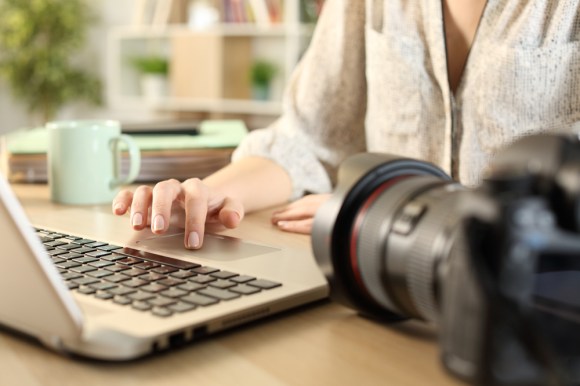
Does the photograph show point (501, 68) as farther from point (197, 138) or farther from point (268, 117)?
point (268, 117)

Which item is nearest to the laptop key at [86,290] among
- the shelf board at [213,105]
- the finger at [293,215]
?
the finger at [293,215]

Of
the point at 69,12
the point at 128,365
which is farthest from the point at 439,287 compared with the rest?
the point at 69,12

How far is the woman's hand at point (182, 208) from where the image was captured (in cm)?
71

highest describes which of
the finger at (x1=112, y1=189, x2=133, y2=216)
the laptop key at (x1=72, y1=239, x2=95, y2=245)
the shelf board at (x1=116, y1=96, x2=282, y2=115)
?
the shelf board at (x1=116, y1=96, x2=282, y2=115)

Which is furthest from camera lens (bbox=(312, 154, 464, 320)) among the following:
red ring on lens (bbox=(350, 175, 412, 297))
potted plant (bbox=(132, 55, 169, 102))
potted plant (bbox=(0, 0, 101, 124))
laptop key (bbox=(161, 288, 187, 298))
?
potted plant (bbox=(0, 0, 101, 124))

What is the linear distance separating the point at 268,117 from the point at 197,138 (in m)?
2.43

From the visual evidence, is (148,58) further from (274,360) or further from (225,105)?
(274,360)

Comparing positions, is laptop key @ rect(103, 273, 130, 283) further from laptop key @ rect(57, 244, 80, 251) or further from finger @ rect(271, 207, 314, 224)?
finger @ rect(271, 207, 314, 224)

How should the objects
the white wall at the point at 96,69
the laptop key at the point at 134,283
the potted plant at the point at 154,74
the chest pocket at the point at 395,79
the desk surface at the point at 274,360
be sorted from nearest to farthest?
the desk surface at the point at 274,360, the laptop key at the point at 134,283, the chest pocket at the point at 395,79, the potted plant at the point at 154,74, the white wall at the point at 96,69

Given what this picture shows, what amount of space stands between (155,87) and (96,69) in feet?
2.49

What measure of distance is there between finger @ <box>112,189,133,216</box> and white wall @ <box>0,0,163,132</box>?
3612 millimetres

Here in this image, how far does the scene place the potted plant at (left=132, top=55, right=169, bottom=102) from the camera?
398 cm

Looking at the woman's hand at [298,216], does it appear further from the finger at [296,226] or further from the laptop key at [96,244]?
the laptop key at [96,244]

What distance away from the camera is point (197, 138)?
3.97ft
